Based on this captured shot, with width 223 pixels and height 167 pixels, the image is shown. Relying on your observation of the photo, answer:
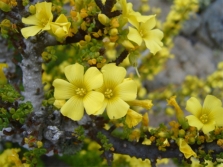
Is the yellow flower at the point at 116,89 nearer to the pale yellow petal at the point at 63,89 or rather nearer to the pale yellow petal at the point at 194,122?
the pale yellow petal at the point at 63,89

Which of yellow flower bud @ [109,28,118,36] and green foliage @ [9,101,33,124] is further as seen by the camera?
green foliage @ [9,101,33,124]

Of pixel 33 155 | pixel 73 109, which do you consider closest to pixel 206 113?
pixel 73 109

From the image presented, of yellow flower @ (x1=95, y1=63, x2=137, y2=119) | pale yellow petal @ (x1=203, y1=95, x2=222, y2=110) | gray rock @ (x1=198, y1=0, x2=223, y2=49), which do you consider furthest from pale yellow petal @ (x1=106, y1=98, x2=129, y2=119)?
gray rock @ (x1=198, y1=0, x2=223, y2=49)

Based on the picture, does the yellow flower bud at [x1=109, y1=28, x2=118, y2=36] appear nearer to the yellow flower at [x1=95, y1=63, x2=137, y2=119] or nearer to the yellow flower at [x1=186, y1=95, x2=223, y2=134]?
the yellow flower at [x1=95, y1=63, x2=137, y2=119]

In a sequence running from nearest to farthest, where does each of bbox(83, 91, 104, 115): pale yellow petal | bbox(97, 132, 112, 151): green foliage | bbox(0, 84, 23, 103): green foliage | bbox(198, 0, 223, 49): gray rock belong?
bbox(83, 91, 104, 115): pale yellow petal → bbox(0, 84, 23, 103): green foliage → bbox(97, 132, 112, 151): green foliage → bbox(198, 0, 223, 49): gray rock

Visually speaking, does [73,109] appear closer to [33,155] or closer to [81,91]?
[81,91]

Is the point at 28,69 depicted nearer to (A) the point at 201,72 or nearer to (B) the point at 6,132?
(B) the point at 6,132

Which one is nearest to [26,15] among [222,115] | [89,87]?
[89,87]

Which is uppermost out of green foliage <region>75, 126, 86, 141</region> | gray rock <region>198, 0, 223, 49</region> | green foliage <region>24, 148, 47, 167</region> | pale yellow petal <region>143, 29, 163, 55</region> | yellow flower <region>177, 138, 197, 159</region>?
pale yellow petal <region>143, 29, 163, 55</region>
